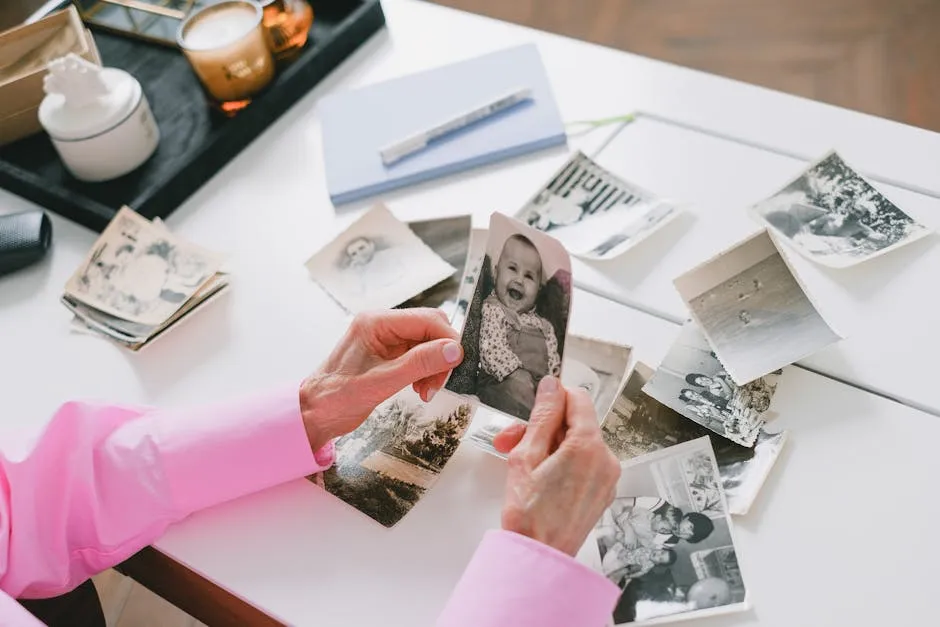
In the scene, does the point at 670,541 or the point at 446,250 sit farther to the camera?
the point at 446,250

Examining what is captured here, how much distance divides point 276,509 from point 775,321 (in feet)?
1.97

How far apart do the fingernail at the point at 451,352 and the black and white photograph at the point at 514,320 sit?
0.01 metres

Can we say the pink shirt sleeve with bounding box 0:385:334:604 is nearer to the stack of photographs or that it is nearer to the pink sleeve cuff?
the pink sleeve cuff

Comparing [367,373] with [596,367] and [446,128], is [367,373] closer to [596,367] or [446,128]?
[596,367]

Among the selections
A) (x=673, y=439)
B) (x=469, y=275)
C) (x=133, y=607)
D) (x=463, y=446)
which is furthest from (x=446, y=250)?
(x=133, y=607)

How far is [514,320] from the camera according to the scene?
92cm

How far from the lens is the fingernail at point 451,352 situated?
938 mm

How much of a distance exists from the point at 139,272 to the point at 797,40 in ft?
6.64

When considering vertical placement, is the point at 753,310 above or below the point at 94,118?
below

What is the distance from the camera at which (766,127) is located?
4.12ft

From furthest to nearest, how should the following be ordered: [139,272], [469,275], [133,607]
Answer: [133,607] < [139,272] < [469,275]

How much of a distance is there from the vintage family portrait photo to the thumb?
1.29 feet

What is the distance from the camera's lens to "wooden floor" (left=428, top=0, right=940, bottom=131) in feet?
7.70

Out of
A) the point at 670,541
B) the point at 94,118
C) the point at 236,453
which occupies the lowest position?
the point at 670,541
